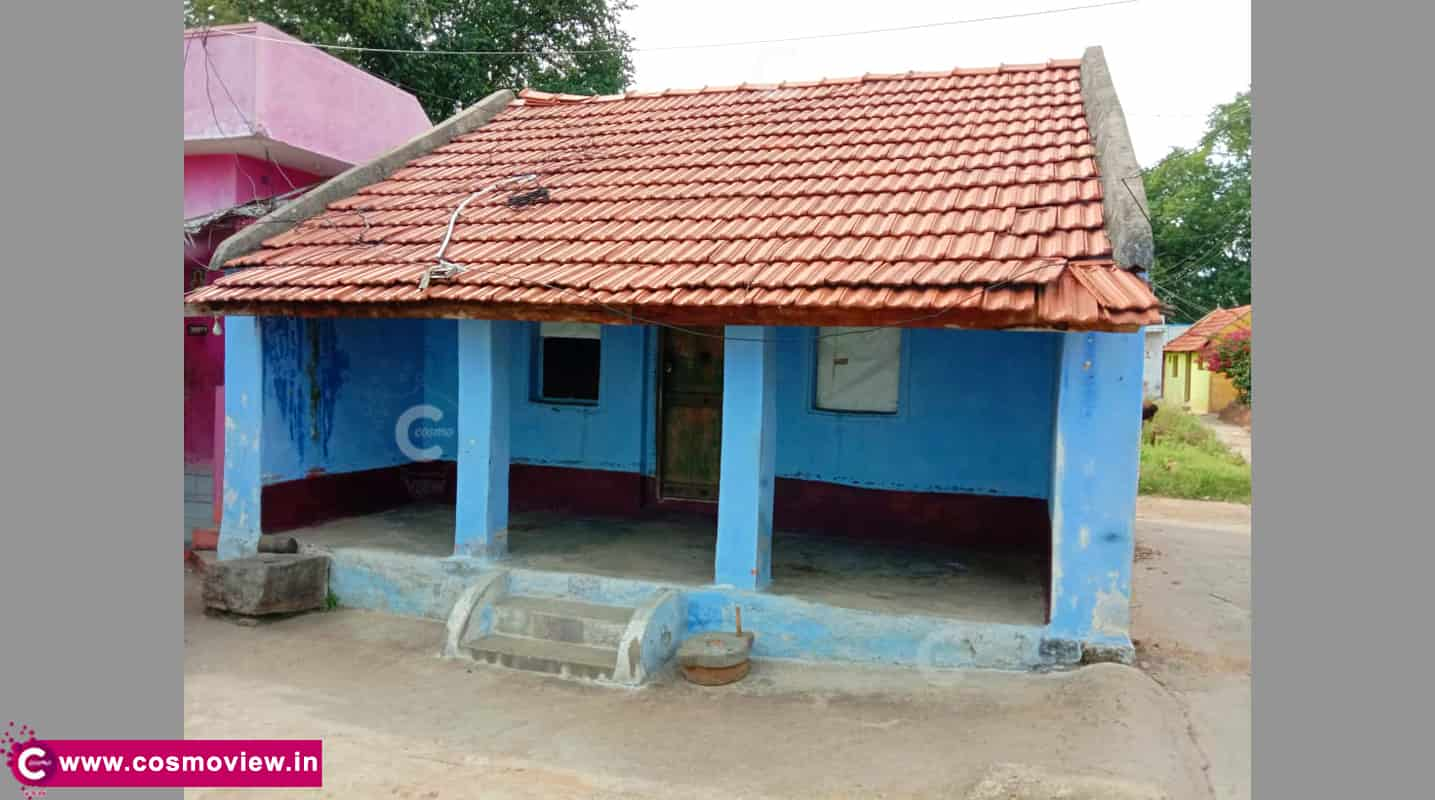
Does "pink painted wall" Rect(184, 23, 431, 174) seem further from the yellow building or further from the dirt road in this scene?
the yellow building

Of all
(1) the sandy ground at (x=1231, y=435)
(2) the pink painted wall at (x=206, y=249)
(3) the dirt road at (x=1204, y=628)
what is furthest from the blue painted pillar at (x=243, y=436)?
(1) the sandy ground at (x=1231, y=435)

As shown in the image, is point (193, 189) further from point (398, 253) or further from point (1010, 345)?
point (1010, 345)

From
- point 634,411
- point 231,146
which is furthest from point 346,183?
point 634,411

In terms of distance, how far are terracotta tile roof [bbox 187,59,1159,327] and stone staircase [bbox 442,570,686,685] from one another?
7.05 ft

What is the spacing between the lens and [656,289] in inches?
257

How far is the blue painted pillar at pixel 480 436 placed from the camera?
7.48 m

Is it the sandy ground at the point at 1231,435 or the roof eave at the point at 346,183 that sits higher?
the roof eave at the point at 346,183

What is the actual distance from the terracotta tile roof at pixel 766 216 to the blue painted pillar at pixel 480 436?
0.52 meters

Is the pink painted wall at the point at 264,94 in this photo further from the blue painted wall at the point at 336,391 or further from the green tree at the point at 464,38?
the green tree at the point at 464,38

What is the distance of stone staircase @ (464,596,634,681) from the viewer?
636 cm

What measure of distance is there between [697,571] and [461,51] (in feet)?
45.8

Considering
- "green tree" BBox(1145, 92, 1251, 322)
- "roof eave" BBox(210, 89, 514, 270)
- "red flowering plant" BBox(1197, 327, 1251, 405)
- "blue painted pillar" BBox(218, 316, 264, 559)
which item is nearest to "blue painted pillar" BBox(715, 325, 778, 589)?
"blue painted pillar" BBox(218, 316, 264, 559)

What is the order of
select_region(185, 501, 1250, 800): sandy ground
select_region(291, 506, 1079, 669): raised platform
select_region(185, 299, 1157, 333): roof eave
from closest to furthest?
select_region(185, 501, 1250, 800): sandy ground
select_region(185, 299, 1157, 333): roof eave
select_region(291, 506, 1079, 669): raised platform

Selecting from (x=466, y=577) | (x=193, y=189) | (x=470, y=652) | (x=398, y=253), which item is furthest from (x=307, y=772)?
(x=193, y=189)
